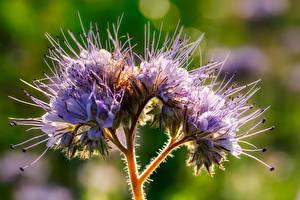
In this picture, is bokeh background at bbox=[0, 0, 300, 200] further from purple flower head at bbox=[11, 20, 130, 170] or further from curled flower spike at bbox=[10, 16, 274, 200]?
purple flower head at bbox=[11, 20, 130, 170]

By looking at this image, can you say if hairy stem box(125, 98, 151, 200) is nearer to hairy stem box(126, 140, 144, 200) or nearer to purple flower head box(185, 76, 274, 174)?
hairy stem box(126, 140, 144, 200)

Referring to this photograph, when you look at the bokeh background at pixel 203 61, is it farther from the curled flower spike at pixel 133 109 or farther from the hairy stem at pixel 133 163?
the hairy stem at pixel 133 163

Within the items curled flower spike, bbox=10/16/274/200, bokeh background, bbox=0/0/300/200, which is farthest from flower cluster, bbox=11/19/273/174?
bokeh background, bbox=0/0/300/200

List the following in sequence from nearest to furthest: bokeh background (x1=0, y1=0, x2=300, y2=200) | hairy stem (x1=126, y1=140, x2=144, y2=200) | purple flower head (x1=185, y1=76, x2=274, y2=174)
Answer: hairy stem (x1=126, y1=140, x2=144, y2=200) → purple flower head (x1=185, y1=76, x2=274, y2=174) → bokeh background (x1=0, y1=0, x2=300, y2=200)

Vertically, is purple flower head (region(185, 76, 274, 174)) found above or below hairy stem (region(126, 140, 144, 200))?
above

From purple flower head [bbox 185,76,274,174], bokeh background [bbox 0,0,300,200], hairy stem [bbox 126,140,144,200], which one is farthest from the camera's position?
bokeh background [bbox 0,0,300,200]

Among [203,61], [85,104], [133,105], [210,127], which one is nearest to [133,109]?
[133,105]

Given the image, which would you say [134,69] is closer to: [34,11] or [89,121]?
[89,121]

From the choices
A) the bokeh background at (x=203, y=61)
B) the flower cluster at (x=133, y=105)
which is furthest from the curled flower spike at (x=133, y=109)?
the bokeh background at (x=203, y=61)

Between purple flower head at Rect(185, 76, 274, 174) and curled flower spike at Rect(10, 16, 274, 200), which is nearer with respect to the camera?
curled flower spike at Rect(10, 16, 274, 200)
